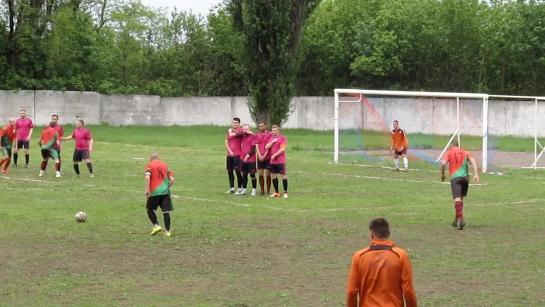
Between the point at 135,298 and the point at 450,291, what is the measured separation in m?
4.08

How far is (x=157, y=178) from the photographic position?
1766 centimetres

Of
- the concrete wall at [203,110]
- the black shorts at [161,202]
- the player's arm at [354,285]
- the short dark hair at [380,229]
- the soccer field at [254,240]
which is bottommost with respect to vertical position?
the soccer field at [254,240]

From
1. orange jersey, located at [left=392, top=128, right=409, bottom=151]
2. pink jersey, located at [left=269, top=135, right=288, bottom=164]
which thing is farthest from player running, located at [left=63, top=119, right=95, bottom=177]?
orange jersey, located at [left=392, top=128, right=409, bottom=151]

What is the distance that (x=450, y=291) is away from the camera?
13125 millimetres

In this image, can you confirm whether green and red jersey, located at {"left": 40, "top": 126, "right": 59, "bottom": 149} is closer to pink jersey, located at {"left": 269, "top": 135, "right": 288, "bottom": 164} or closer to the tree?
pink jersey, located at {"left": 269, "top": 135, "right": 288, "bottom": 164}

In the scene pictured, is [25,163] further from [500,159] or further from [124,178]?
[500,159]

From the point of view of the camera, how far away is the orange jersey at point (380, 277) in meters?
7.89

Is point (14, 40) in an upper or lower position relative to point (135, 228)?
upper

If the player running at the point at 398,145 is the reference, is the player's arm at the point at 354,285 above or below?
below

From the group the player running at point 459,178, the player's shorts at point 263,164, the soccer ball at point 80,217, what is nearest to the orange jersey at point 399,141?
the player's shorts at point 263,164

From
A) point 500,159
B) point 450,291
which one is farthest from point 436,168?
point 450,291

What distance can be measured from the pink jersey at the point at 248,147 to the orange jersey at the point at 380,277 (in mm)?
17529

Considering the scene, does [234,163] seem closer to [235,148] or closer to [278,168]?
[235,148]

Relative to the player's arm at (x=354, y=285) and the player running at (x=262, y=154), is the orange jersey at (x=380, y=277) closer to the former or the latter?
the player's arm at (x=354, y=285)
